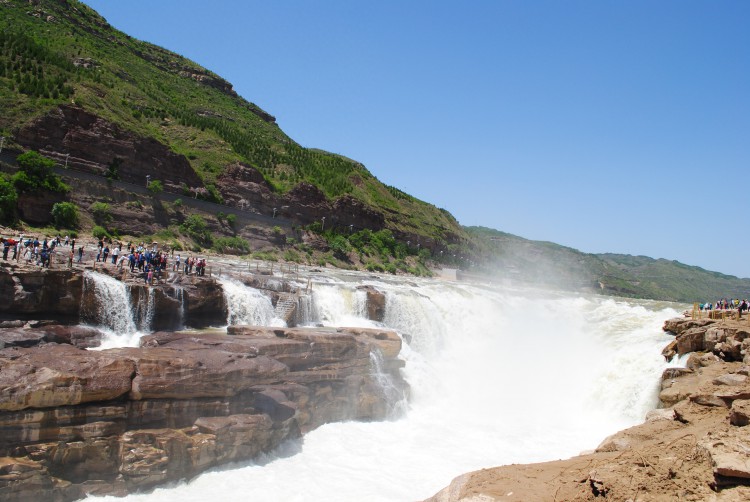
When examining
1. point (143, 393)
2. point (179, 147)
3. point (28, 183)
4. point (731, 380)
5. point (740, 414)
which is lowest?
point (143, 393)

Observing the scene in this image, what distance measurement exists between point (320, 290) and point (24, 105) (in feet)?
98.1

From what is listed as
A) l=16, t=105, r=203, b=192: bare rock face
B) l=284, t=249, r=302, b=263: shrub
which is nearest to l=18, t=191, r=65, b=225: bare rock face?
l=16, t=105, r=203, b=192: bare rock face

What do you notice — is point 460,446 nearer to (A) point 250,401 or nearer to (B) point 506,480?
(A) point 250,401

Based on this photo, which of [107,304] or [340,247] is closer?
[107,304]

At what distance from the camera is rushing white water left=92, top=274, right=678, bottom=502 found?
1345 centimetres

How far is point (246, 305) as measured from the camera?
22.5m

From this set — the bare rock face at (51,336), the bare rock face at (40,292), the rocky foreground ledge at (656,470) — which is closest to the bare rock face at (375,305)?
the bare rock face at (51,336)

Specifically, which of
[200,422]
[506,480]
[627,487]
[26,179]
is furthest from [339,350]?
[26,179]

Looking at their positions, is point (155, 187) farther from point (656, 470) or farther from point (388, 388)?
point (656, 470)

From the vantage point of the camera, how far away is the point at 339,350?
1856 centimetres

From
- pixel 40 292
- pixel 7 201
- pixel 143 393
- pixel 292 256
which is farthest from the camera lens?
pixel 292 256

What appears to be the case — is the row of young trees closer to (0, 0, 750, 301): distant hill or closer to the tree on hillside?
the tree on hillside

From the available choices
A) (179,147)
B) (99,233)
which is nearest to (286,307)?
(99,233)

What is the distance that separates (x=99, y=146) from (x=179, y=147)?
1882 centimetres
